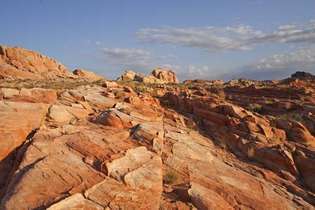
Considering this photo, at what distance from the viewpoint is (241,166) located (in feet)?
63.5

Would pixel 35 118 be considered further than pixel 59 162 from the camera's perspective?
Yes

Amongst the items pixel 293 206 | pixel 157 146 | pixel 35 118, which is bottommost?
pixel 293 206

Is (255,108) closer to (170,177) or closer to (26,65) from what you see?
(170,177)

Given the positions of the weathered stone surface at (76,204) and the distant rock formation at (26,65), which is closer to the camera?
the weathered stone surface at (76,204)

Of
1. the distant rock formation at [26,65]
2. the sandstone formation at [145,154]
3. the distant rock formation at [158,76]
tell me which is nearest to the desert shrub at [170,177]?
the sandstone formation at [145,154]

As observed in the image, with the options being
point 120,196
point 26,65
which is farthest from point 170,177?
point 26,65

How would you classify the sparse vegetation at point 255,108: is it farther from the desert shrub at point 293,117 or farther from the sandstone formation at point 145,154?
the sandstone formation at point 145,154

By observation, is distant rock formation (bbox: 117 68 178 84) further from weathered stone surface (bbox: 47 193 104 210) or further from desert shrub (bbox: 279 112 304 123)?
weathered stone surface (bbox: 47 193 104 210)

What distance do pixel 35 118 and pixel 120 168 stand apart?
6.84 metres

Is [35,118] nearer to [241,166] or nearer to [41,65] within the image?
[241,166]

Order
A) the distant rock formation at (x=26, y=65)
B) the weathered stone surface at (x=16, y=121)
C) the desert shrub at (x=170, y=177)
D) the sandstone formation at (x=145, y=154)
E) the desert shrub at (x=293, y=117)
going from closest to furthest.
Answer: the sandstone formation at (x=145, y=154) < the desert shrub at (x=170, y=177) < the weathered stone surface at (x=16, y=121) < the desert shrub at (x=293, y=117) < the distant rock formation at (x=26, y=65)

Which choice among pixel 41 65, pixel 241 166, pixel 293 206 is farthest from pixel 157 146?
pixel 41 65

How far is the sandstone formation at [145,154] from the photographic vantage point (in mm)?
14602

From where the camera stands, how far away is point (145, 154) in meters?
17.5
